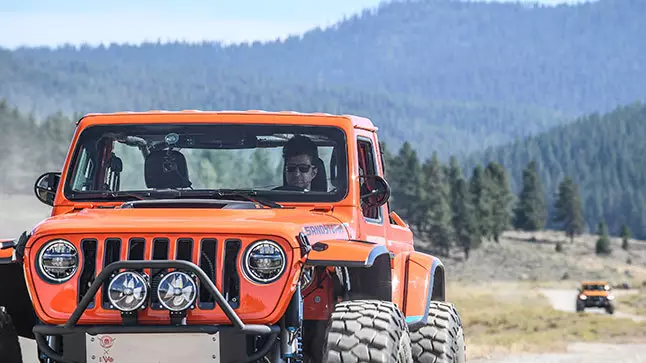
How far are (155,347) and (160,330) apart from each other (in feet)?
0.34

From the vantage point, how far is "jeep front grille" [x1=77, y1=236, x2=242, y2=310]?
7031 millimetres

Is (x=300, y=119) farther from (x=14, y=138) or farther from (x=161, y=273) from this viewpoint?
(x=14, y=138)

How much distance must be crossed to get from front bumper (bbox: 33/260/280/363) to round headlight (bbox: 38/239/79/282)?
263 millimetres

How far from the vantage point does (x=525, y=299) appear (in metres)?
97.2

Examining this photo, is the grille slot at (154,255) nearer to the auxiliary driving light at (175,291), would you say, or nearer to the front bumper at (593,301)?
the auxiliary driving light at (175,291)

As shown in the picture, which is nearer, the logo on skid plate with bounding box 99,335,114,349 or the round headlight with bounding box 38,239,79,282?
the logo on skid plate with bounding box 99,335,114,349

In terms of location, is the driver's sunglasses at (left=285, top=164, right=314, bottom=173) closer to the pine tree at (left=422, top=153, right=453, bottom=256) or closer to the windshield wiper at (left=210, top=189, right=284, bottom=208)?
the windshield wiper at (left=210, top=189, right=284, bottom=208)

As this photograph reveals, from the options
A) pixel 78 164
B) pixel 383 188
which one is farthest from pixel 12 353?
pixel 383 188

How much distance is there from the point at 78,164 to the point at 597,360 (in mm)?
18806

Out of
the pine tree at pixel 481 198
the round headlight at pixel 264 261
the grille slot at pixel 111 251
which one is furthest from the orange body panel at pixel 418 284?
the pine tree at pixel 481 198

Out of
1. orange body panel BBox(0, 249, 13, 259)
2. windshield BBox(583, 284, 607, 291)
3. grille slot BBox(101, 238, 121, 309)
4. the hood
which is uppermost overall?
the hood

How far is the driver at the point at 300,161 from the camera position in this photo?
9.06 m

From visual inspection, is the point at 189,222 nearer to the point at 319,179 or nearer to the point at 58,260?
the point at 58,260

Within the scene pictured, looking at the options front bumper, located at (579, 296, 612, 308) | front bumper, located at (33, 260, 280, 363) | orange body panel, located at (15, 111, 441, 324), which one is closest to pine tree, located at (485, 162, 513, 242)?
front bumper, located at (579, 296, 612, 308)
